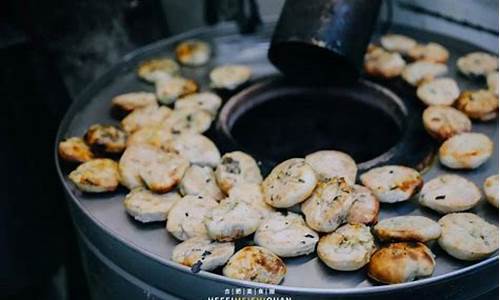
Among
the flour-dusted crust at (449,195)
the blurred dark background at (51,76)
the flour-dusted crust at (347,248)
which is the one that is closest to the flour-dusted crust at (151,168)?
the flour-dusted crust at (347,248)

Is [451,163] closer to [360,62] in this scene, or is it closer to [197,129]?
[360,62]

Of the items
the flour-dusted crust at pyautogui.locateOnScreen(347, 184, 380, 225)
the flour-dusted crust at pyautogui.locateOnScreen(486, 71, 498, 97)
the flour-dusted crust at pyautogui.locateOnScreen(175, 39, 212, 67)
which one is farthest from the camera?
the flour-dusted crust at pyautogui.locateOnScreen(175, 39, 212, 67)

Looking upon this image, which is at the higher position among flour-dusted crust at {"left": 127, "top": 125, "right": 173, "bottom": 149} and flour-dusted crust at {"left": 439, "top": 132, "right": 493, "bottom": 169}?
flour-dusted crust at {"left": 127, "top": 125, "right": 173, "bottom": 149}

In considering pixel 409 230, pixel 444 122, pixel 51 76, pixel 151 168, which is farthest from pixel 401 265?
pixel 51 76

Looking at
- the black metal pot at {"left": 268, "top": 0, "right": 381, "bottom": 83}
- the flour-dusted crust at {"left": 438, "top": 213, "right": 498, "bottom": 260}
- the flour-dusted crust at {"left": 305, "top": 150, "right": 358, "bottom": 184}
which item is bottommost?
the flour-dusted crust at {"left": 438, "top": 213, "right": 498, "bottom": 260}

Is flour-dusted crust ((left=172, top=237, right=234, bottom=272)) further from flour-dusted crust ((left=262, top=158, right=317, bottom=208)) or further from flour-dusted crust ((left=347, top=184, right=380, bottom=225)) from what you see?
flour-dusted crust ((left=347, top=184, right=380, bottom=225))

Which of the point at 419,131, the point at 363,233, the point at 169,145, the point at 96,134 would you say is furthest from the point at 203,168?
the point at 419,131

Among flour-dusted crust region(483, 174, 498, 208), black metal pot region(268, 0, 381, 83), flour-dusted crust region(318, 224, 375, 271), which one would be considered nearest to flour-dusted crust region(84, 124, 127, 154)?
black metal pot region(268, 0, 381, 83)
